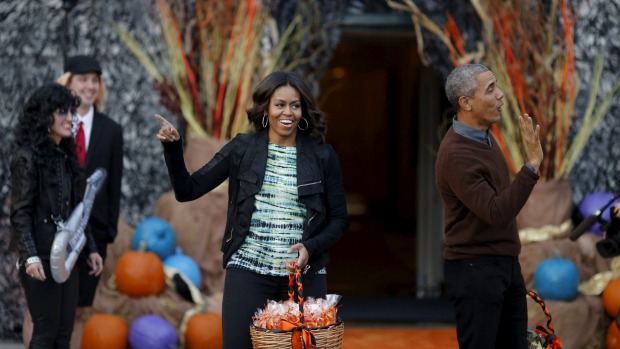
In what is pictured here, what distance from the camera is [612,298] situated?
689 centimetres

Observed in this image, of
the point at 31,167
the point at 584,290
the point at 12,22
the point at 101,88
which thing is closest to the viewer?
the point at 31,167

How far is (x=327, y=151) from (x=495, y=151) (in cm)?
65

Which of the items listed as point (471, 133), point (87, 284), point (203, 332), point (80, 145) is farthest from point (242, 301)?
point (203, 332)

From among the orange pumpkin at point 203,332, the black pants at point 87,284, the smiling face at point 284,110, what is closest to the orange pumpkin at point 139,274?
the orange pumpkin at point 203,332

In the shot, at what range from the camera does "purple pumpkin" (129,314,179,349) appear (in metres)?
6.77

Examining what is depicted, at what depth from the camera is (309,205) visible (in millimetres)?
4371

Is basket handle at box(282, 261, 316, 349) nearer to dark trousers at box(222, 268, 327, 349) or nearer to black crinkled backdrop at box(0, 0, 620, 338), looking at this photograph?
dark trousers at box(222, 268, 327, 349)

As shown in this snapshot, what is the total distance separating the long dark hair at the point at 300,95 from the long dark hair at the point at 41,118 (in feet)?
3.90

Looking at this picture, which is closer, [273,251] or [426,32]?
[273,251]

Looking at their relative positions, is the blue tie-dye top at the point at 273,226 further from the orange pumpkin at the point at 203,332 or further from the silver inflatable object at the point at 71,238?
the orange pumpkin at the point at 203,332

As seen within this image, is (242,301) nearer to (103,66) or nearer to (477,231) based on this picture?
(477,231)

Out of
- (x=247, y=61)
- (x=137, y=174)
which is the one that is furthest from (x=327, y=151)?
(x=137, y=174)

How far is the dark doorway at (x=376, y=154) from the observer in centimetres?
1142

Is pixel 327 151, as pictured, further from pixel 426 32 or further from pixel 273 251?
pixel 426 32
